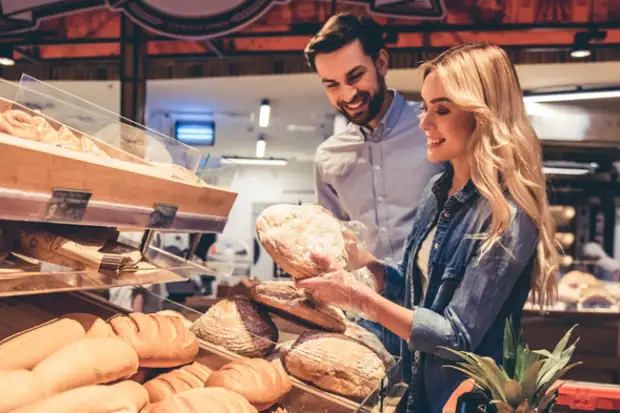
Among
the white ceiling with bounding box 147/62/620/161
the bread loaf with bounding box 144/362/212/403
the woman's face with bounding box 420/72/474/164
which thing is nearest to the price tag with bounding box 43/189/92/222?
the bread loaf with bounding box 144/362/212/403

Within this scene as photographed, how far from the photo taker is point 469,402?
A: 118 centimetres

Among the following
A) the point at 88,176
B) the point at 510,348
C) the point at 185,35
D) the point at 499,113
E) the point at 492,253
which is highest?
the point at 185,35

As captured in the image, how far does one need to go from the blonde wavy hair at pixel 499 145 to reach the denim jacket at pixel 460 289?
31mm

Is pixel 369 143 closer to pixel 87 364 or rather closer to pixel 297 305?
pixel 297 305

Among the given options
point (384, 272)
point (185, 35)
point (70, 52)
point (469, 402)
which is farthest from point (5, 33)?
point (469, 402)

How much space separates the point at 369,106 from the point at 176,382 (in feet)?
4.78

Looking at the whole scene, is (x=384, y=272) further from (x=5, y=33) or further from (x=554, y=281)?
(x=5, y=33)

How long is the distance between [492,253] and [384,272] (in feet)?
1.83

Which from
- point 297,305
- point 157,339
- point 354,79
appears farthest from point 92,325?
point 354,79

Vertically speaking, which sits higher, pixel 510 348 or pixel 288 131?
pixel 288 131

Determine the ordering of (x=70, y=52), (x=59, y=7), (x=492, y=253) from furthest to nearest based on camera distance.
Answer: (x=70, y=52) < (x=59, y=7) < (x=492, y=253)

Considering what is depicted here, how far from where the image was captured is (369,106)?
238 centimetres

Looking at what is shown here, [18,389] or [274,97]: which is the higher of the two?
[274,97]

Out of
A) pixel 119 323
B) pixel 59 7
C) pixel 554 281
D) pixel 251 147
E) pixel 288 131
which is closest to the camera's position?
pixel 119 323
